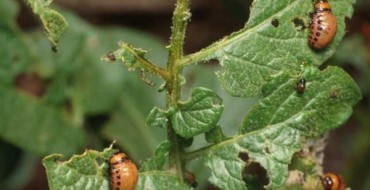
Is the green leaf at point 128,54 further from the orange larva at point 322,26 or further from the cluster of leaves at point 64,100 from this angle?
the cluster of leaves at point 64,100

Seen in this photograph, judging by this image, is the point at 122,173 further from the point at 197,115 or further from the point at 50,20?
the point at 50,20

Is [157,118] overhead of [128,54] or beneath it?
beneath

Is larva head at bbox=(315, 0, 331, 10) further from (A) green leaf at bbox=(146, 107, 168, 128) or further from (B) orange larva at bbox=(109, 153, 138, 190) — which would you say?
(B) orange larva at bbox=(109, 153, 138, 190)

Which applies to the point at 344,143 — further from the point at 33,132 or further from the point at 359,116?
the point at 33,132

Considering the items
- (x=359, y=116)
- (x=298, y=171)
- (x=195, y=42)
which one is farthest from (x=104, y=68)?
(x=195, y=42)

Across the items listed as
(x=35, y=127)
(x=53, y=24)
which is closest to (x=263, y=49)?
(x=53, y=24)
